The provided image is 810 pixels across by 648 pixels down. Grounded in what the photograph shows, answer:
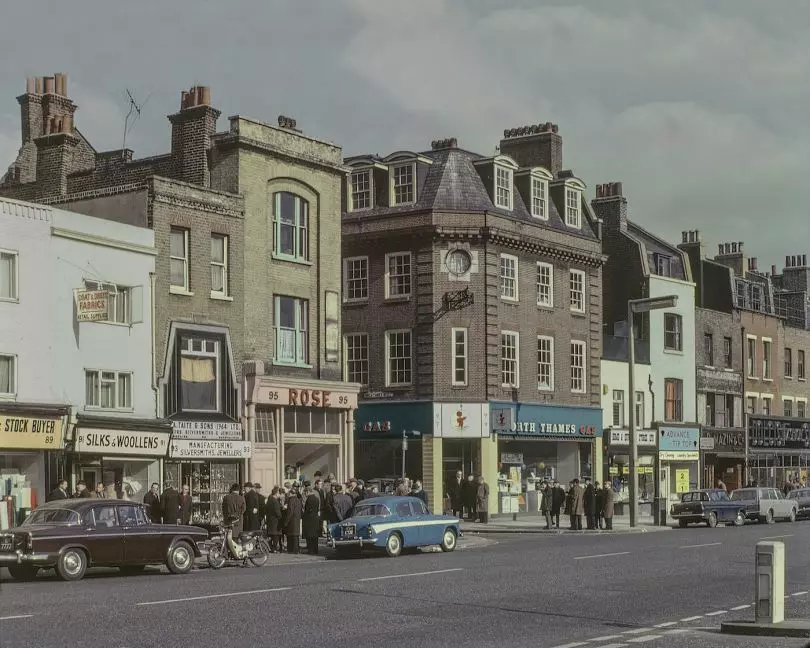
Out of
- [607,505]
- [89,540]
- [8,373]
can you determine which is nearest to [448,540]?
[89,540]

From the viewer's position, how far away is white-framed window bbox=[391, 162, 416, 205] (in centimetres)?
5122

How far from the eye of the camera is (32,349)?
33.7m

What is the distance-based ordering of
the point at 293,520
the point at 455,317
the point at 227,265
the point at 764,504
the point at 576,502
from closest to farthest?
the point at 293,520 → the point at 227,265 → the point at 576,502 → the point at 764,504 → the point at 455,317

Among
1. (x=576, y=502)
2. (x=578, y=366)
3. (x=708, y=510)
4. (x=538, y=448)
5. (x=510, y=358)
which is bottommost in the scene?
(x=708, y=510)

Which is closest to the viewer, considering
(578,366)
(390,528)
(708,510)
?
(390,528)

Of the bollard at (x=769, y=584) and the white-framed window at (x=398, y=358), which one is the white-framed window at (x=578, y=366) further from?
the bollard at (x=769, y=584)

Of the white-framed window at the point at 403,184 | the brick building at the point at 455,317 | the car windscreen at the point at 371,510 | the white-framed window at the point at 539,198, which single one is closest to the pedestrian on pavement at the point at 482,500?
the brick building at the point at 455,317

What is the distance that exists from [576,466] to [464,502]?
9108mm

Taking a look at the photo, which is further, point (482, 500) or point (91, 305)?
point (482, 500)

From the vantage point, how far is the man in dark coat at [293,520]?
3180 cm

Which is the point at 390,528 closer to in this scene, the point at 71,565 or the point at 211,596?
the point at 71,565

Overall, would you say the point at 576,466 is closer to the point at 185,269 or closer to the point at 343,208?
the point at 343,208

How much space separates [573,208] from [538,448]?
1018 centimetres

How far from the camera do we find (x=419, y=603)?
19.2m
